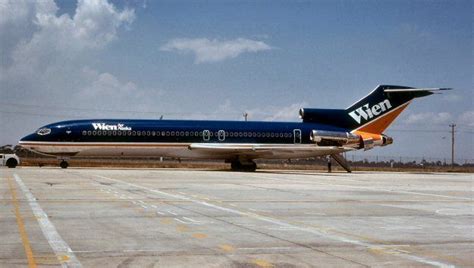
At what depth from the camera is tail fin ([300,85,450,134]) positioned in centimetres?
5691

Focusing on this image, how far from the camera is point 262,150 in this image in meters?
53.5

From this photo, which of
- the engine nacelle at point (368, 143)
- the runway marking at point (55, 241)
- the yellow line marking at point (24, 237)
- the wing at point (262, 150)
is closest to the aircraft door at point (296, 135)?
the wing at point (262, 150)

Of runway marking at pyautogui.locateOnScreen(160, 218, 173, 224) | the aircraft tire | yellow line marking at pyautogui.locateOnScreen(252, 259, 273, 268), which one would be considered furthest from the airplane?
yellow line marking at pyautogui.locateOnScreen(252, 259, 273, 268)

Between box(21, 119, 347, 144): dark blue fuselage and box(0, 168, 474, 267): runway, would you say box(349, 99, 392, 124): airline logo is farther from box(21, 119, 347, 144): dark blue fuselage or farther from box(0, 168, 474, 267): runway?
box(0, 168, 474, 267): runway

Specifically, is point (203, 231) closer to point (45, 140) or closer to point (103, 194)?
Result: point (103, 194)

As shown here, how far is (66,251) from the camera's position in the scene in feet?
33.7

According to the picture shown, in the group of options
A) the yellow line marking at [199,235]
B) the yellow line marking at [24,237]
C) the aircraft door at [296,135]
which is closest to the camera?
the yellow line marking at [24,237]

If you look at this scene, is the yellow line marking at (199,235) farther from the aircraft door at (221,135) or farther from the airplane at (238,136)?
the aircraft door at (221,135)

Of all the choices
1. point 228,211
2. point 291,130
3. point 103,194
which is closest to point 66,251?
point 228,211

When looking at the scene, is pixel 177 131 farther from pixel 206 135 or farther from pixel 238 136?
pixel 238 136

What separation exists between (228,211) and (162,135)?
114 feet

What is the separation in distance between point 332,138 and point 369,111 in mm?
5201

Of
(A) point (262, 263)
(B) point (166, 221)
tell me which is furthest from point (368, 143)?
(A) point (262, 263)

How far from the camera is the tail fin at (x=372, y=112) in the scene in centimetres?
5691
